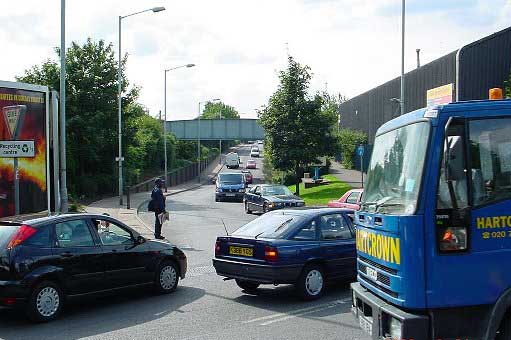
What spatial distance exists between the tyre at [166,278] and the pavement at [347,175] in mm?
29750

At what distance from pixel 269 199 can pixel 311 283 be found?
1730 cm

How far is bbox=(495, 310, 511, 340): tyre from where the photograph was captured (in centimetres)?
592

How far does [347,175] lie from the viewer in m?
50.6

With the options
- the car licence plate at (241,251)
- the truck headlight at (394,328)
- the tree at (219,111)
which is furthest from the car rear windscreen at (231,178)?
the tree at (219,111)

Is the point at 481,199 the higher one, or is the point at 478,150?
the point at 478,150

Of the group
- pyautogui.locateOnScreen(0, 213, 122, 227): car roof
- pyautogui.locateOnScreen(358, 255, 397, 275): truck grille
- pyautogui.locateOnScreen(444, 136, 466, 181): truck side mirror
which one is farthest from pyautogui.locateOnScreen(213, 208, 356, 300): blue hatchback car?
pyautogui.locateOnScreen(444, 136, 466, 181): truck side mirror

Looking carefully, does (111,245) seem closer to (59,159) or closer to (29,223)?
(29,223)

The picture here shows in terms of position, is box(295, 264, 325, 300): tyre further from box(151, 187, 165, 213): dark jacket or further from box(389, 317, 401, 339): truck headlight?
box(151, 187, 165, 213): dark jacket

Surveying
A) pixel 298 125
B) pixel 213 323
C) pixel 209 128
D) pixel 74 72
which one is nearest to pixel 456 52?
pixel 298 125

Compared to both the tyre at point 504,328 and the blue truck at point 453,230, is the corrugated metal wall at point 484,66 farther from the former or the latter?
the tyre at point 504,328

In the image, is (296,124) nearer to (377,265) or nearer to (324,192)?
(324,192)

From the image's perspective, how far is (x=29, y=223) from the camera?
9227 millimetres

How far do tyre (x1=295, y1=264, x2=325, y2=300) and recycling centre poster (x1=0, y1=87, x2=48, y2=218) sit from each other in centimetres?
875

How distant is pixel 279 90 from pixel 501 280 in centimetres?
3701
